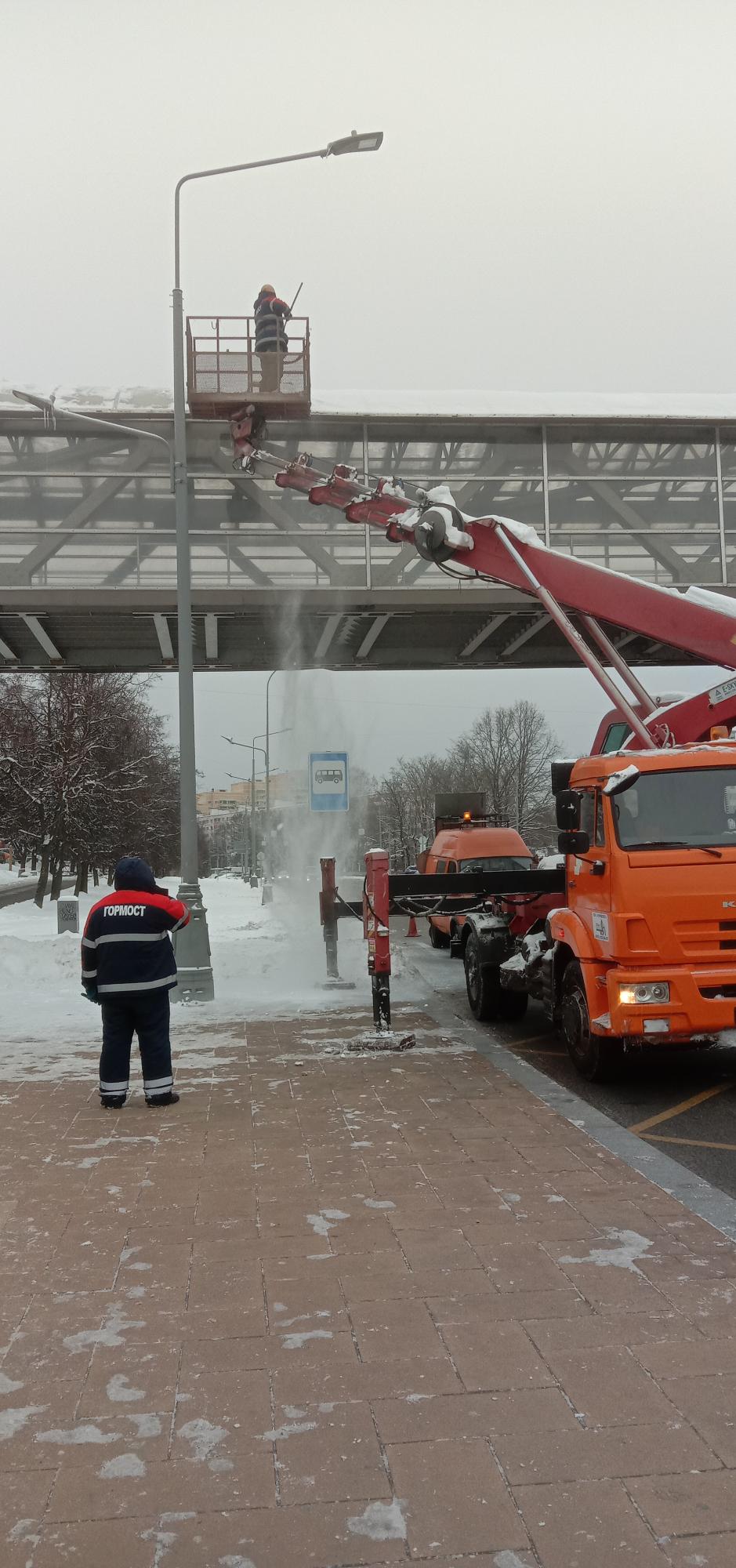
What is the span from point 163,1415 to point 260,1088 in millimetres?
4748

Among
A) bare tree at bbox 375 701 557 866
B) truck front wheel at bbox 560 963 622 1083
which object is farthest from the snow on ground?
bare tree at bbox 375 701 557 866

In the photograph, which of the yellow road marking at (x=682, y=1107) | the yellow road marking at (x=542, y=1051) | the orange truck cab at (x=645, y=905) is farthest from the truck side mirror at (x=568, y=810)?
the yellow road marking at (x=542, y=1051)

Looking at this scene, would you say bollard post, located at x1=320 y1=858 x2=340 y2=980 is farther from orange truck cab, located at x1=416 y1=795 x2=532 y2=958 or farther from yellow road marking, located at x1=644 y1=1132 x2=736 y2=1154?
yellow road marking, located at x1=644 y1=1132 x2=736 y2=1154

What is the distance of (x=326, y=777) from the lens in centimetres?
1666

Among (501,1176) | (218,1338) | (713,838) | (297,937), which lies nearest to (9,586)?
(297,937)

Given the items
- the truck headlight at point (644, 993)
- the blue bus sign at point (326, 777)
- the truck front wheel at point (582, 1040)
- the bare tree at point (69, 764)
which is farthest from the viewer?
the bare tree at point (69, 764)

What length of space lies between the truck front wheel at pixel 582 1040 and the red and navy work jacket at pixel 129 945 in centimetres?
310

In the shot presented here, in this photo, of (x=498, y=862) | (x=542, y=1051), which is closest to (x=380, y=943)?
(x=542, y=1051)

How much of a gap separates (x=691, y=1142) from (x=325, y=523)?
13120mm

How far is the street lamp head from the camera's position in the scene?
41.7ft

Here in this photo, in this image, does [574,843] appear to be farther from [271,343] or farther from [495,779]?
[495,779]

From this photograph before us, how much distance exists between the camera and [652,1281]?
4.49 m

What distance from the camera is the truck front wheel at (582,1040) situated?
27.3ft

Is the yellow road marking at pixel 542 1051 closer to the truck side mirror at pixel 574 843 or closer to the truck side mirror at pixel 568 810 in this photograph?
the truck side mirror at pixel 574 843
